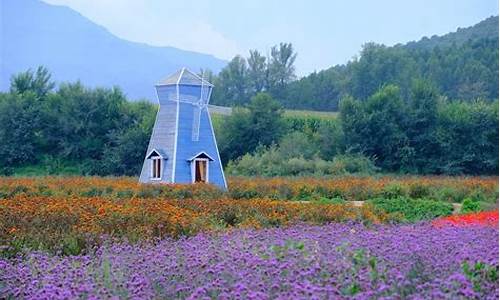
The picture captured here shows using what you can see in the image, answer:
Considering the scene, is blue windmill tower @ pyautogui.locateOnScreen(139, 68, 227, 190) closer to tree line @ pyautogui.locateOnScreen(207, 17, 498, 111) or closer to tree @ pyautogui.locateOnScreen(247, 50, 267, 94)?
tree line @ pyautogui.locateOnScreen(207, 17, 498, 111)

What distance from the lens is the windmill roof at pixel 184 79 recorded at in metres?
20.3

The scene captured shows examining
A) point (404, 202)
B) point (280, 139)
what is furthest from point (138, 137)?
point (404, 202)

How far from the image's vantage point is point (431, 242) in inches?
227

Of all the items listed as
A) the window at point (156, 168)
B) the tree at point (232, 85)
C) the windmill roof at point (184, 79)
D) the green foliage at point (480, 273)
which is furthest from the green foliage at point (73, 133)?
the green foliage at point (480, 273)

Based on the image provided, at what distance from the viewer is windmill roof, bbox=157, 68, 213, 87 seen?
20.3m

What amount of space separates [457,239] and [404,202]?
10.9 metres

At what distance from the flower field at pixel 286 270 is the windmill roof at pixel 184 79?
1364cm

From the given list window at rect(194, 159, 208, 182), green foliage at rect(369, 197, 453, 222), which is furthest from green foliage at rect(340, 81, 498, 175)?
green foliage at rect(369, 197, 453, 222)

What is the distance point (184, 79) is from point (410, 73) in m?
27.6

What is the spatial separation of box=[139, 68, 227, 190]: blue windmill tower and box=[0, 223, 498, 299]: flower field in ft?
42.1

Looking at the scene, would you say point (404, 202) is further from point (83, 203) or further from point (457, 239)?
point (457, 239)

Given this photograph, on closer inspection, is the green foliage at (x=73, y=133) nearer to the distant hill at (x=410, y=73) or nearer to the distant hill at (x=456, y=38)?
the distant hill at (x=410, y=73)

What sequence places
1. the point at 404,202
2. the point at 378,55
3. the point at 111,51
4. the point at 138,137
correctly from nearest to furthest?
the point at 404,202
the point at 111,51
the point at 138,137
the point at 378,55

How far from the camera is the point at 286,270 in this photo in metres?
4.97
